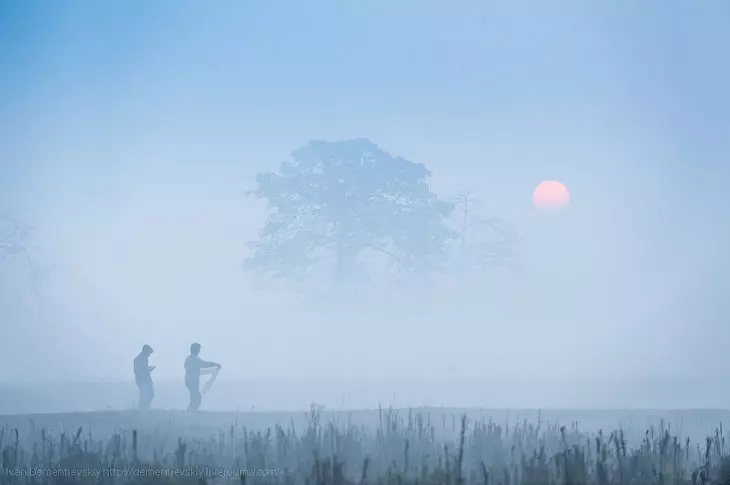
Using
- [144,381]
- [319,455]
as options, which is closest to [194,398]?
[144,381]

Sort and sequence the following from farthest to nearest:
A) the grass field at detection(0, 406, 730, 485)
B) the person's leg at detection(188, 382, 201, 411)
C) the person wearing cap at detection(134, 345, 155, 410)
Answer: the person wearing cap at detection(134, 345, 155, 410), the person's leg at detection(188, 382, 201, 411), the grass field at detection(0, 406, 730, 485)

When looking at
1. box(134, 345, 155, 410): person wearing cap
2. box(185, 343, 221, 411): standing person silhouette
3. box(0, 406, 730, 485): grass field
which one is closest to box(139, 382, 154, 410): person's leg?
box(134, 345, 155, 410): person wearing cap

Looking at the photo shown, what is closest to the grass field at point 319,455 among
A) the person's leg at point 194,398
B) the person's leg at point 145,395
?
the person's leg at point 194,398

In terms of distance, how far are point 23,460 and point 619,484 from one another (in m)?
6.80

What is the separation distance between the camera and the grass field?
9430mm

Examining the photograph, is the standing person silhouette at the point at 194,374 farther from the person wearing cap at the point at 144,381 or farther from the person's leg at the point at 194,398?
the person wearing cap at the point at 144,381

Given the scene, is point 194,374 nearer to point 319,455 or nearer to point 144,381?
point 144,381

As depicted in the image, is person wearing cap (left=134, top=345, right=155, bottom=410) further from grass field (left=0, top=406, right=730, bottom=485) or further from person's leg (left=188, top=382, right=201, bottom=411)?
grass field (left=0, top=406, right=730, bottom=485)

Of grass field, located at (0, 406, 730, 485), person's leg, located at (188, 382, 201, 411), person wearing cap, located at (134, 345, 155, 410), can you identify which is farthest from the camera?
person wearing cap, located at (134, 345, 155, 410)

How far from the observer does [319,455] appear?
472 inches

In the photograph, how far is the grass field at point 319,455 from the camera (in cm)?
943

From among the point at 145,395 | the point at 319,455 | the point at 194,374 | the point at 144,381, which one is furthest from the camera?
the point at 194,374

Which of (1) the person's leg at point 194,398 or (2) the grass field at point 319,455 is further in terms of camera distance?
(1) the person's leg at point 194,398

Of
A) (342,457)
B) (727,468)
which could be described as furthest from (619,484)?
(342,457)
